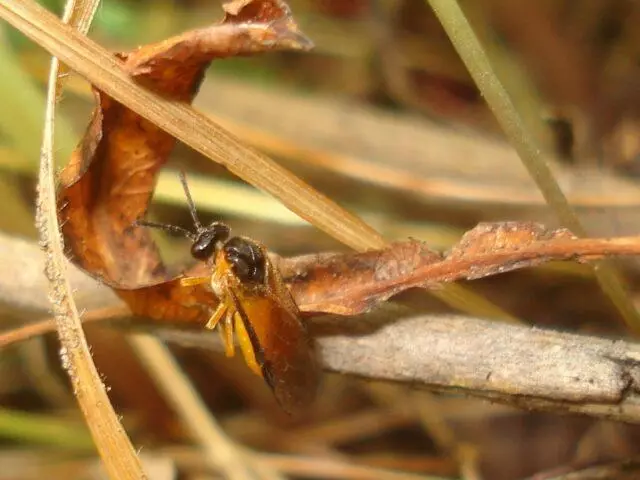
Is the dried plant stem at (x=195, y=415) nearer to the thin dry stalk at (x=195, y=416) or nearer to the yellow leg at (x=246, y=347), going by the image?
Result: the thin dry stalk at (x=195, y=416)

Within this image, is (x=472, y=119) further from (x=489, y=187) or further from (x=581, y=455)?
(x=581, y=455)

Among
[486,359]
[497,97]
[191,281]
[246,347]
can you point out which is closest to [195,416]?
[246,347]

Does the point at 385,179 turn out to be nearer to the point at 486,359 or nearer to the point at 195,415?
the point at 195,415

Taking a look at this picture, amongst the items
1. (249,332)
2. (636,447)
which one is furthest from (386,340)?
(636,447)

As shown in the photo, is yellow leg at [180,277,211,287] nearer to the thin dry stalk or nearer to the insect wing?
the insect wing

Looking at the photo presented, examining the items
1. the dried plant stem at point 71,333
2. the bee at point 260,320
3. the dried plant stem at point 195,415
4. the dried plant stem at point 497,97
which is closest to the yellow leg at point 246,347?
the bee at point 260,320

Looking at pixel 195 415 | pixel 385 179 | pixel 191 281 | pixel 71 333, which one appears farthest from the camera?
pixel 385 179
